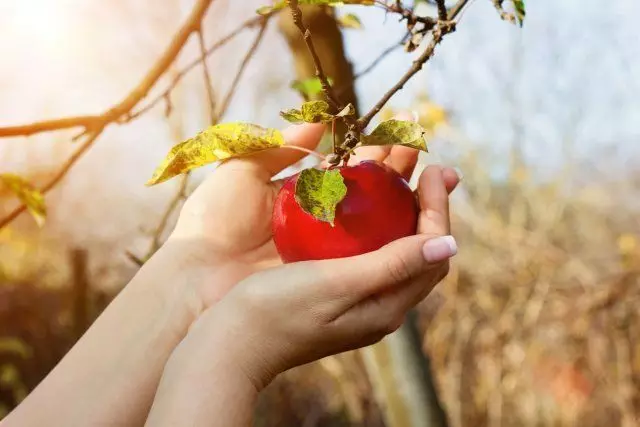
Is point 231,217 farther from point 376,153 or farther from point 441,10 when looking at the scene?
point 441,10

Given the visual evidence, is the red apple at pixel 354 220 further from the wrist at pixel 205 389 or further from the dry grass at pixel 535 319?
the dry grass at pixel 535 319

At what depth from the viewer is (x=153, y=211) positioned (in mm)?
3605

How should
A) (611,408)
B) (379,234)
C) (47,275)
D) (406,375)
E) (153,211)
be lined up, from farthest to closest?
(47,275), (153,211), (611,408), (406,375), (379,234)

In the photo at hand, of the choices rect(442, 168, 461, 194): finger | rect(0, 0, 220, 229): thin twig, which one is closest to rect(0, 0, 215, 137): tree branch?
rect(0, 0, 220, 229): thin twig

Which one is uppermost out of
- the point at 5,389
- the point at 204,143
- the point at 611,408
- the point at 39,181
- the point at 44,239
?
the point at 204,143

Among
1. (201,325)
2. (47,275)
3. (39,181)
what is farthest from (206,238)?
(47,275)

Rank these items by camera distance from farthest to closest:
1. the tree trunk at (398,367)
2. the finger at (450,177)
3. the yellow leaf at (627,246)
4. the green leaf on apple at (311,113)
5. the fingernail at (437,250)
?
1. the yellow leaf at (627,246)
2. the tree trunk at (398,367)
3. the finger at (450,177)
4. the fingernail at (437,250)
5. the green leaf on apple at (311,113)

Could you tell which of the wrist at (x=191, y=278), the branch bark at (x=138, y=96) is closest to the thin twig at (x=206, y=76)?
the branch bark at (x=138, y=96)

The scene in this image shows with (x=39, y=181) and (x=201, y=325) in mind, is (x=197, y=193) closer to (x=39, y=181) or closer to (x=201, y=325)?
(x=201, y=325)

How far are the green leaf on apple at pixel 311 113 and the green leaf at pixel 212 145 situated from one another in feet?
0.43

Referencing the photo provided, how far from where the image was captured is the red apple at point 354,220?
0.70m

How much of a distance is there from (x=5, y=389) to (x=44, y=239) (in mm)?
1126

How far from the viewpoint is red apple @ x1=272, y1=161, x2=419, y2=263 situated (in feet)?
2.31

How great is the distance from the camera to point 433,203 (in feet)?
2.53
